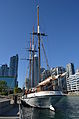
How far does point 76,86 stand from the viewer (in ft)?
472

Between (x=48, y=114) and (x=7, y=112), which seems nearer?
(x=7, y=112)

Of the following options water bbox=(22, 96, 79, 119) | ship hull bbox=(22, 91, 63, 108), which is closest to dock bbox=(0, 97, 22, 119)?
water bbox=(22, 96, 79, 119)

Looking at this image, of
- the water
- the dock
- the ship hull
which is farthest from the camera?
the ship hull

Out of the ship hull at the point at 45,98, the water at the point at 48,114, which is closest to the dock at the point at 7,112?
the water at the point at 48,114

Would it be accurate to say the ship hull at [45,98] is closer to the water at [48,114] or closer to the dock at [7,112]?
the water at [48,114]

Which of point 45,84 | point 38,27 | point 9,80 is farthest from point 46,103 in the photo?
point 9,80

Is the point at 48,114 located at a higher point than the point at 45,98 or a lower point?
lower

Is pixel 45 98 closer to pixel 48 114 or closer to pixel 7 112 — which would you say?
pixel 48 114

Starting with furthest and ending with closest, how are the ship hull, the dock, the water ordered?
1. the ship hull
2. the water
3. the dock

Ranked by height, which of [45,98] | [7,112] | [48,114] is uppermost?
[45,98]

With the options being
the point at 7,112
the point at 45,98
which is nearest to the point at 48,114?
the point at 45,98

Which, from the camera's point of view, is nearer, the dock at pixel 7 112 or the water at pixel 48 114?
the dock at pixel 7 112

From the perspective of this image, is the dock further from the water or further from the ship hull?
the ship hull

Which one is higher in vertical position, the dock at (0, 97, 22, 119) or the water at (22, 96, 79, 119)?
the dock at (0, 97, 22, 119)
